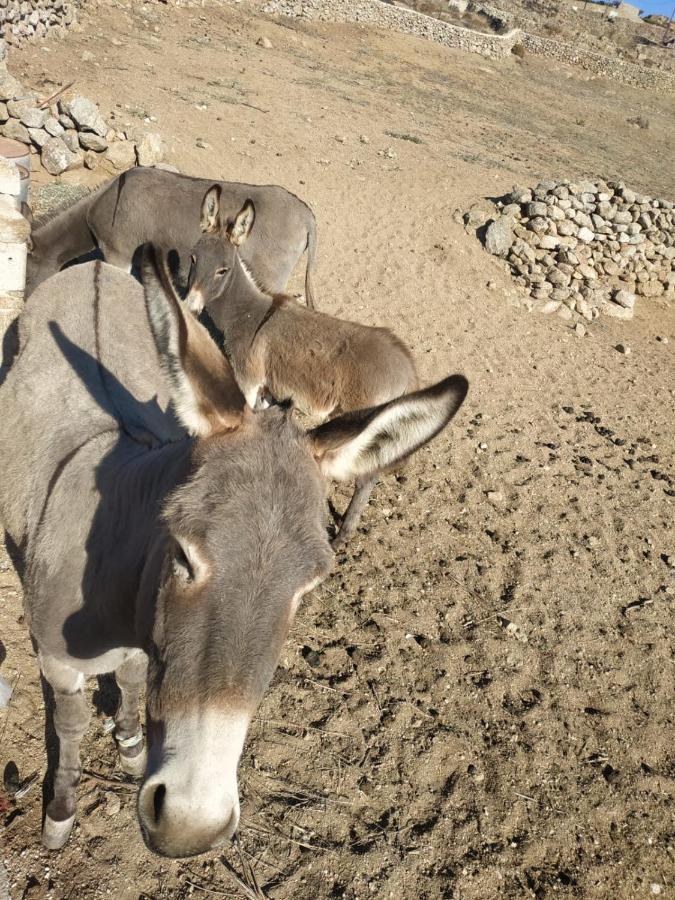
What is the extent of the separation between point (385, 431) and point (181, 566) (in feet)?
2.67

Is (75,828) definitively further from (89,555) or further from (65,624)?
(89,555)

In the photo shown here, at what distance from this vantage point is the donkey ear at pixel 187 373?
185 centimetres

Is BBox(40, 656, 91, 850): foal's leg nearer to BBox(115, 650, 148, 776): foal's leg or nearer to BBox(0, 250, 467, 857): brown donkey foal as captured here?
BBox(0, 250, 467, 857): brown donkey foal

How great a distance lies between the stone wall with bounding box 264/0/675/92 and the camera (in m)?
23.8

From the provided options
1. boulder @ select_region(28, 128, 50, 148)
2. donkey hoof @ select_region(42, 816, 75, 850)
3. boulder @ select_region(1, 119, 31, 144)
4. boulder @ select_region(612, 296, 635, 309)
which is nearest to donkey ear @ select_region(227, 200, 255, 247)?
boulder @ select_region(28, 128, 50, 148)

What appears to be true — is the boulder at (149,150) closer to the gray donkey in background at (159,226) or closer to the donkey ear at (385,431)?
the gray donkey in background at (159,226)

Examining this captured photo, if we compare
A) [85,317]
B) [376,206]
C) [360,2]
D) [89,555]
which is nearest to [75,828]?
[89,555]

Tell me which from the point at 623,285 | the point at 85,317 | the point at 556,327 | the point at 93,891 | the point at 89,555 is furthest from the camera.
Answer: the point at 623,285

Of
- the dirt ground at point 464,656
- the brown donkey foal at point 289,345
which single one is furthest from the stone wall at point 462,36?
the brown donkey foal at point 289,345

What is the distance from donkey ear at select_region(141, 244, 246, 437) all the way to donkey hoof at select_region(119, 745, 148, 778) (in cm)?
207

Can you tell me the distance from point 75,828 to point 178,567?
210 cm

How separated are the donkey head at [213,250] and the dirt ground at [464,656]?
2.10 meters

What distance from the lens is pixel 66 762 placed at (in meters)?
2.72

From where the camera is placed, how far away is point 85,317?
335cm
